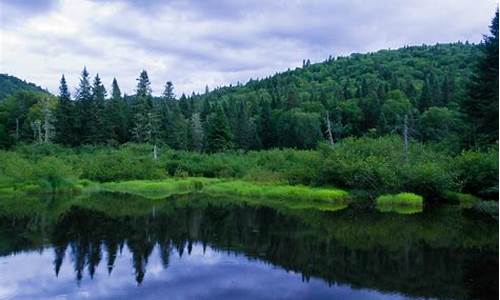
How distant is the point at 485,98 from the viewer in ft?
158

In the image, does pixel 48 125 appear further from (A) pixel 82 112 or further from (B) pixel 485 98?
(B) pixel 485 98

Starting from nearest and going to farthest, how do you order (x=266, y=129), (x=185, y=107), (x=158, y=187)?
(x=158, y=187), (x=266, y=129), (x=185, y=107)

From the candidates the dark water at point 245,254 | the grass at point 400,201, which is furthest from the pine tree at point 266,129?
the dark water at point 245,254

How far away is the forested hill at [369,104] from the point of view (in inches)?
3462

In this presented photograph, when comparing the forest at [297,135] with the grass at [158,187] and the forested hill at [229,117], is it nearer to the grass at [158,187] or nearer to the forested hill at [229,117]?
the forested hill at [229,117]

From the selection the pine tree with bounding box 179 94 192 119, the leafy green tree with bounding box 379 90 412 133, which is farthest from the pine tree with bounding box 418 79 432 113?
the pine tree with bounding box 179 94 192 119

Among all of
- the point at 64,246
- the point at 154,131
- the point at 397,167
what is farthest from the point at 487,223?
the point at 154,131

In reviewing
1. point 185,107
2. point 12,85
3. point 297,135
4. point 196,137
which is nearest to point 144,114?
point 196,137

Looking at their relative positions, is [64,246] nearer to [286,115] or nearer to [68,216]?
[68,216]

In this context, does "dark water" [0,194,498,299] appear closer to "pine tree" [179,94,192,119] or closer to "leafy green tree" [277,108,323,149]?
"leafy green tree" [277,108,323,149]

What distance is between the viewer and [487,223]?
29.5 m

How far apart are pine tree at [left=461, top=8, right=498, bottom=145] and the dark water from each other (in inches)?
577

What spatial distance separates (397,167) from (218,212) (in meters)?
14.7

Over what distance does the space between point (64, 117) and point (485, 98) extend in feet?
201
